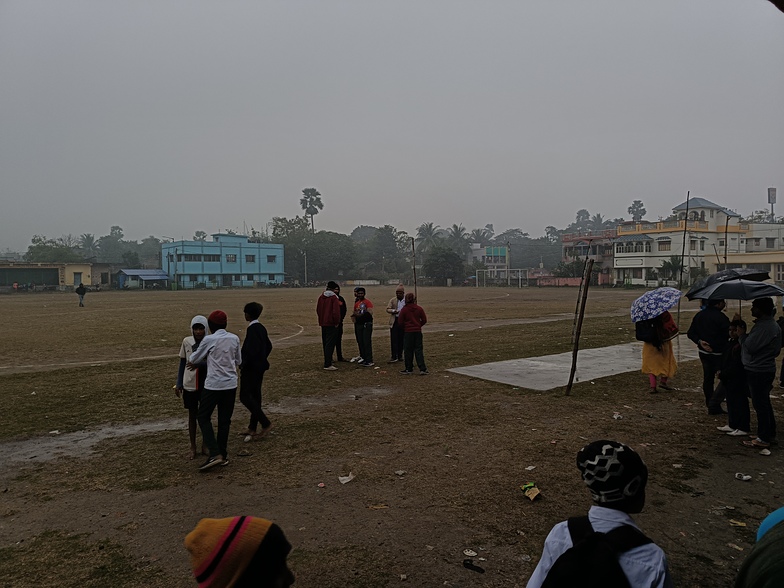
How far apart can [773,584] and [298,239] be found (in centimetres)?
10166

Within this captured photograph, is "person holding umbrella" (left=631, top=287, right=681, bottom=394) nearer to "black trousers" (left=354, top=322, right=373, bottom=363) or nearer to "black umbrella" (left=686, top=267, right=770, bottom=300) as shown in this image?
"black umbrella" (left=686, top=267, right=770, bottom=300)

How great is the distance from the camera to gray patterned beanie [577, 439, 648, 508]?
7.33ft

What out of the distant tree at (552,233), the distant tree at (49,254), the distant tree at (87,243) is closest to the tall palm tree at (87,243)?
the distant tree at (87,243)

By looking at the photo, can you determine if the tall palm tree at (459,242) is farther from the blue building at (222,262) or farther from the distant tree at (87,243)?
the distant tree at (87,243)

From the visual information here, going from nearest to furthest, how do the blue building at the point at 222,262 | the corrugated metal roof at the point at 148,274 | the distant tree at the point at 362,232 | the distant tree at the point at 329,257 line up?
the corrugated metal roof at the point at 148,274, the blue building at the point at 222,262, the distant tree at the point at 329,257, the distant tree at the point at 362,232

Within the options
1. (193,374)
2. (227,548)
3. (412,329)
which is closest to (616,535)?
(227,548)

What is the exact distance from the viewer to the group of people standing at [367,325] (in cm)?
1081

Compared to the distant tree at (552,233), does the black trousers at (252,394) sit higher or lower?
lower

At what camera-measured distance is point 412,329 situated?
35.3 ft

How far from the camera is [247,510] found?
483 cm

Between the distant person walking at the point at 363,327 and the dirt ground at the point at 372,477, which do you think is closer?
the dirt ground at the point at 372,477

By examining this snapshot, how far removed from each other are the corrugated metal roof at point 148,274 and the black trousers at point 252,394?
259 feet

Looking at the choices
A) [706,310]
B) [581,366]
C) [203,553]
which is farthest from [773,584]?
[581,366]

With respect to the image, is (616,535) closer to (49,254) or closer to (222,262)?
(222,262)
